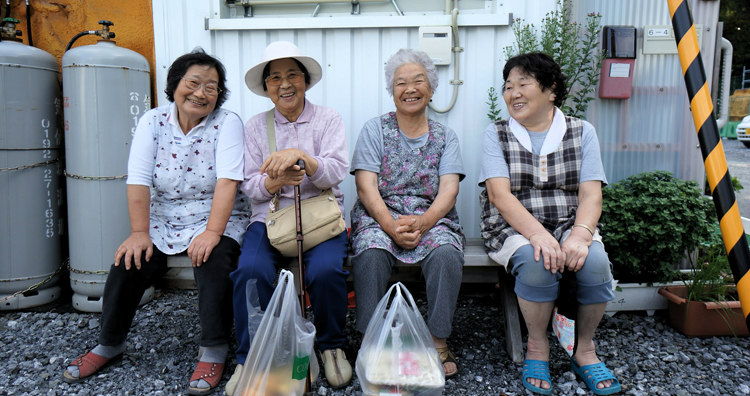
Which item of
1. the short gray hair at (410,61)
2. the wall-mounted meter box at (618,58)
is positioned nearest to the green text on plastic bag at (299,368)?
the short gray hair at (410,61)

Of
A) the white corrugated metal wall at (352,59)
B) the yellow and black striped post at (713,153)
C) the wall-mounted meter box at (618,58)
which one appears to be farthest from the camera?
the white corrugated metal wall at (352,59)

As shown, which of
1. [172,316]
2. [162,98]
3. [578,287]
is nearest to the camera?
[578,287]

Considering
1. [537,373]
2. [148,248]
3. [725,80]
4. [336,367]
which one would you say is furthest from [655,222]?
[148,248]

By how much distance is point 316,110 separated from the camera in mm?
2959

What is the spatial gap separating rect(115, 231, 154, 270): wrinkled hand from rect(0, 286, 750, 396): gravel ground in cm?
→ 59

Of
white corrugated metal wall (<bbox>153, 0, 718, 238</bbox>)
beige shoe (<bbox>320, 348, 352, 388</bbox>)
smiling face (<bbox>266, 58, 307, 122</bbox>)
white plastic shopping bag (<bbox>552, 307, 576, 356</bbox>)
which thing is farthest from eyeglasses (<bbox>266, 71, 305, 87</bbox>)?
white plastic shopping bag (<bbox>552, 307, 576, 356</bbox>)

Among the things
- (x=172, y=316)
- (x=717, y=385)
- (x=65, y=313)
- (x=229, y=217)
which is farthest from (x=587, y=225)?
(x=65, y=313)

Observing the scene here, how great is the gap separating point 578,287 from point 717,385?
2.78 ft

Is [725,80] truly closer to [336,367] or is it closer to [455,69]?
[455,69]

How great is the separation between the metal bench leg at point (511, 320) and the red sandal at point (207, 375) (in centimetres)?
153

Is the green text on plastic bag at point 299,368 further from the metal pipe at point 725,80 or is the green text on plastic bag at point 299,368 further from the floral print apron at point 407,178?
the metal pipe at point 725,80

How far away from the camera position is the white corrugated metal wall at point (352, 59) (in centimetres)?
362

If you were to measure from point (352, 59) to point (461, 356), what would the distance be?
2119mm

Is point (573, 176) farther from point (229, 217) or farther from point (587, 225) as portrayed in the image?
point (229, 217)
